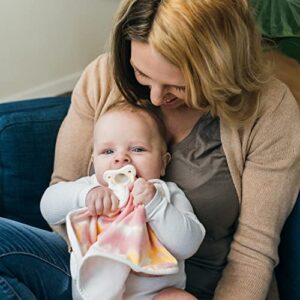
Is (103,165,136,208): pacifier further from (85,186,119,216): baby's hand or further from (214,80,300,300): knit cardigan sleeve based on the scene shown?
(214,80,300,300): knit cardigan sleeve

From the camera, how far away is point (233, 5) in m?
1.05

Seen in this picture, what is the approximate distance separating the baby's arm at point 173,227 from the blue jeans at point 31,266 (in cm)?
25

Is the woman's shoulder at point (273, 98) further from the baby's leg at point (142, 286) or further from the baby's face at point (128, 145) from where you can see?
the baby's leg at point (142, 286)

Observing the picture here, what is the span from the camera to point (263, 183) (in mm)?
1172

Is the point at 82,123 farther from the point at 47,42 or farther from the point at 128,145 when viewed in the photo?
the point at 47,42

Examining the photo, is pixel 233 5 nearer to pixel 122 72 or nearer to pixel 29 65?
pixel 122 72

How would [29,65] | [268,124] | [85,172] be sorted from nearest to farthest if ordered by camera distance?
[268,124] → [85,172] → [29,65]

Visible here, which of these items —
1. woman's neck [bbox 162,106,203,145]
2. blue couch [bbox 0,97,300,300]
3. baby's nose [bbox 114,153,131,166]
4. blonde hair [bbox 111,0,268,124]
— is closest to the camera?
blonde hair [bbox 111,0,268,124]

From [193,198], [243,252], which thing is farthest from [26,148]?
[243,252]

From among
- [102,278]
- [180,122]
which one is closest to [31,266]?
[102,278]

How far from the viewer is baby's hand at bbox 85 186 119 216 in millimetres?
1072

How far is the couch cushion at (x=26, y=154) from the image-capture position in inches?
53.9

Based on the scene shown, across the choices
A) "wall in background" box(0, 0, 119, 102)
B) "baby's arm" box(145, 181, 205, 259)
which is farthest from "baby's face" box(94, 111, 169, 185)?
"wall in background" box(0, 0, 119, 102)

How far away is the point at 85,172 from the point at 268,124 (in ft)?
1.56
